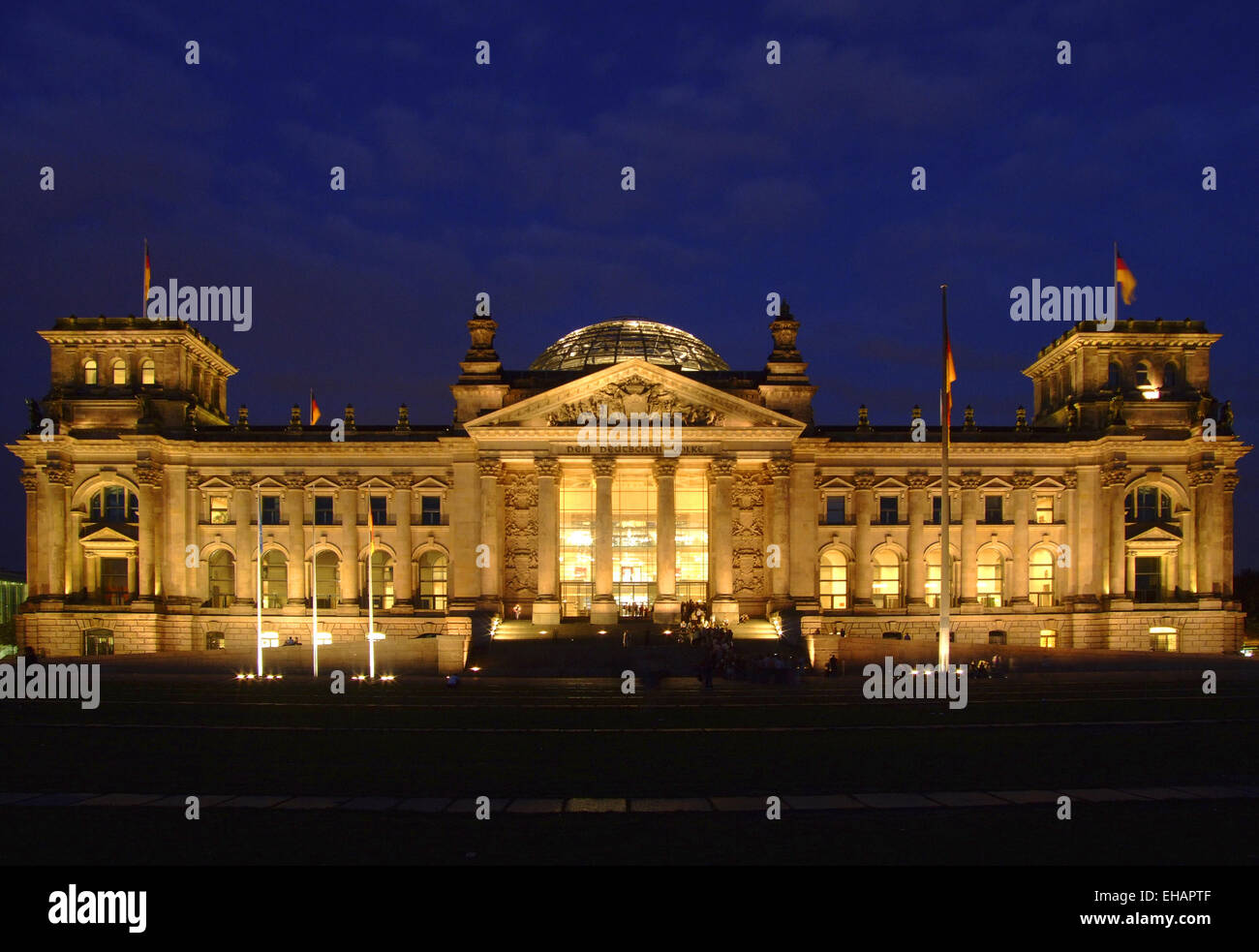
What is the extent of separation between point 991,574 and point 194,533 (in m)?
55.7

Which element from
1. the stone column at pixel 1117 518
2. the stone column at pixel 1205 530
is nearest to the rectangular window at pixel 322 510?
the stone column at pixel 1117 518

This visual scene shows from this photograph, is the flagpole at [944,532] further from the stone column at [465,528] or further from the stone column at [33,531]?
the stone column at [33,531]

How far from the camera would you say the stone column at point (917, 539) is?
76.9 metres

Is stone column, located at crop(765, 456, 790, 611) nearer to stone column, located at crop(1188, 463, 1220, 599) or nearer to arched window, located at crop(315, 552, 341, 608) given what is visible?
stone column, located at crop(1188, 463, 1220, 599)

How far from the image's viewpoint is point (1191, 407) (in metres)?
77.6

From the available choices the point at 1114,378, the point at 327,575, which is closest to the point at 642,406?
the point at 327,575

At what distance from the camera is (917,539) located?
3044 inches

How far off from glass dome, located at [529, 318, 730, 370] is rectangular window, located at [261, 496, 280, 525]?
2366 centimetres

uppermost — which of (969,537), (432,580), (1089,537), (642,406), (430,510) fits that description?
(642,406)

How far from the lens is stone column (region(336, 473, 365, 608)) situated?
Answer: 77.3 meters

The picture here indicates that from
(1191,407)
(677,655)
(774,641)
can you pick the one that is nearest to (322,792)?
(677,655)

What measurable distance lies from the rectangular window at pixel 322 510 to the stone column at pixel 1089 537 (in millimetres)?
51875

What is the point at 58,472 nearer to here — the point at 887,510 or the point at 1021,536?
the point at 887,510

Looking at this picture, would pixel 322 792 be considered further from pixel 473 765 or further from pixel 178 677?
pixel 178 677
